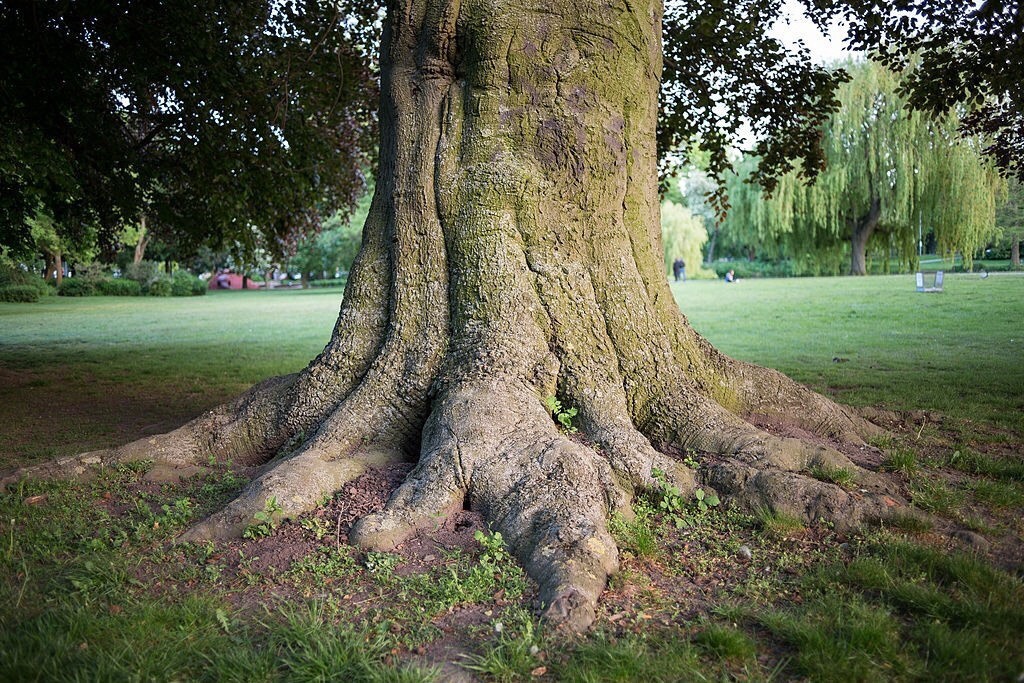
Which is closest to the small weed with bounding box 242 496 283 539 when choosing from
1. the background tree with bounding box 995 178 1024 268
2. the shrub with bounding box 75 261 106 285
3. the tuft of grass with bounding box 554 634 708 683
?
the tuft of grass with bounding box 554 634 708 683

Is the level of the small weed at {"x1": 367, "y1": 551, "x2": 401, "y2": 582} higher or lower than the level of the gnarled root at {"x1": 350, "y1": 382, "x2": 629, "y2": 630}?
lower

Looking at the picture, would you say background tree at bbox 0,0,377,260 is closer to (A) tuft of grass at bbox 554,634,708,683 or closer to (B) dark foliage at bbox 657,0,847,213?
(B) dark foliage at bbox 657,0,847,213

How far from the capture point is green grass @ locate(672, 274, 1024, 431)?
866 cm

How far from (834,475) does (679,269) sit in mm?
45965

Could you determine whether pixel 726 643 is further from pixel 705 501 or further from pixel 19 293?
pixel 19 293

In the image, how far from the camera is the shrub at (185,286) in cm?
4766

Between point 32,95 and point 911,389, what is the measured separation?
11438mm

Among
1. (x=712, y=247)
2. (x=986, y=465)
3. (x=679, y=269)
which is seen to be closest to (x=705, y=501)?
(x=986, y=465)

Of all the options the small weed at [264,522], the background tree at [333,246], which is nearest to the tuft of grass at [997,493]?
the small weed at [264,522]

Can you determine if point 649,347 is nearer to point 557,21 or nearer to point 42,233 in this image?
point 557,21

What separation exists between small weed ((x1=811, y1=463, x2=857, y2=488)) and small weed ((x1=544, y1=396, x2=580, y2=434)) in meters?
1.50

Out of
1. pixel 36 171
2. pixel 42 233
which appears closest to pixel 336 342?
pixel 36 171

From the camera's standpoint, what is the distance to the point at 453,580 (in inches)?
134

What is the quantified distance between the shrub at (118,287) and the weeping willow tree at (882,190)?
3595 cm
